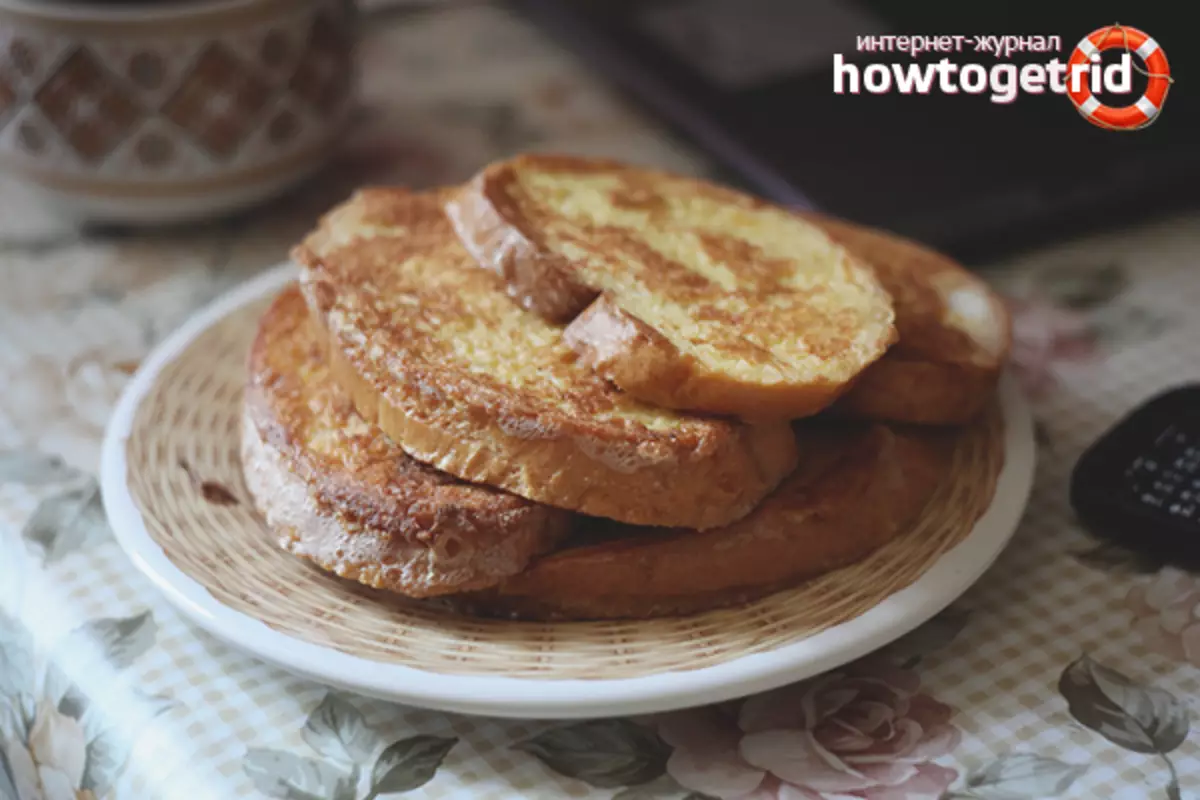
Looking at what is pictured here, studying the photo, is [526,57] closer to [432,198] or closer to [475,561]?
[432,198]

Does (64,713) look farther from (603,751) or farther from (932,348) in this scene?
(932,348)

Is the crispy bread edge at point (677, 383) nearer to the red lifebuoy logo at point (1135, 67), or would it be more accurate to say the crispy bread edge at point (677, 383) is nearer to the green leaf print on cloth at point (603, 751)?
the green leaf print on cloth at point (603, 751)

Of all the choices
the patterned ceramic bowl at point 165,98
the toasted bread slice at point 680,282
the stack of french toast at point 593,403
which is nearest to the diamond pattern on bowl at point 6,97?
the patterned ceramic bowl at point 165,98

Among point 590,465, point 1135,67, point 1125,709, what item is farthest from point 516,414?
point 1135,67

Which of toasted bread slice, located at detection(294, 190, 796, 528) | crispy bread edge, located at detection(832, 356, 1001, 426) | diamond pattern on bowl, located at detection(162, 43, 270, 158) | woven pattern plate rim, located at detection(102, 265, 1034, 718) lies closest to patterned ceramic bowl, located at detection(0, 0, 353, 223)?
diamond pattern on bowl, located at detection(162, 43, 270, 158)

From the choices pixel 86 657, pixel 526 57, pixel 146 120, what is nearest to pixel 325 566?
pixel 86 657
